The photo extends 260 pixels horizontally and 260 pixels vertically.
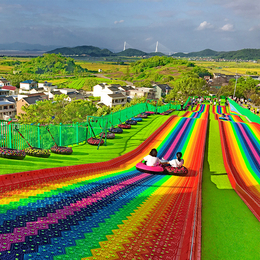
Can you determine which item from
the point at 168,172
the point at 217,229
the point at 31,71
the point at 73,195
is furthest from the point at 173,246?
the point at 31,71

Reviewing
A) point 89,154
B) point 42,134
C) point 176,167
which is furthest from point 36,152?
point 176,167

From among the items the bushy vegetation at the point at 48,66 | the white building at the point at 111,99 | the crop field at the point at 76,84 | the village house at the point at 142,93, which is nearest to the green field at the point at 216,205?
the white building at the point at 111,99

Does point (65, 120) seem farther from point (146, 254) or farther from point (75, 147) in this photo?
point (146, 254)

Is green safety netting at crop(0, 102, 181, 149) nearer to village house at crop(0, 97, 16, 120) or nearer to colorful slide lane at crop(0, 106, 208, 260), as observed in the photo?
colorful slide lane at crop(0, 106, 208, 260)

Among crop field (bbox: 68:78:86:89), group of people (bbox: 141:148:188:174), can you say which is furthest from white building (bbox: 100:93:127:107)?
group of people (bbox: 141:148:188:174)

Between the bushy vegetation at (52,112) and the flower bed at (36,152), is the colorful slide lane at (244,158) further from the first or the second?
the bushy vegetation at (52,112)

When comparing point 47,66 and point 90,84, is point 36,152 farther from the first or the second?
point 47,66
